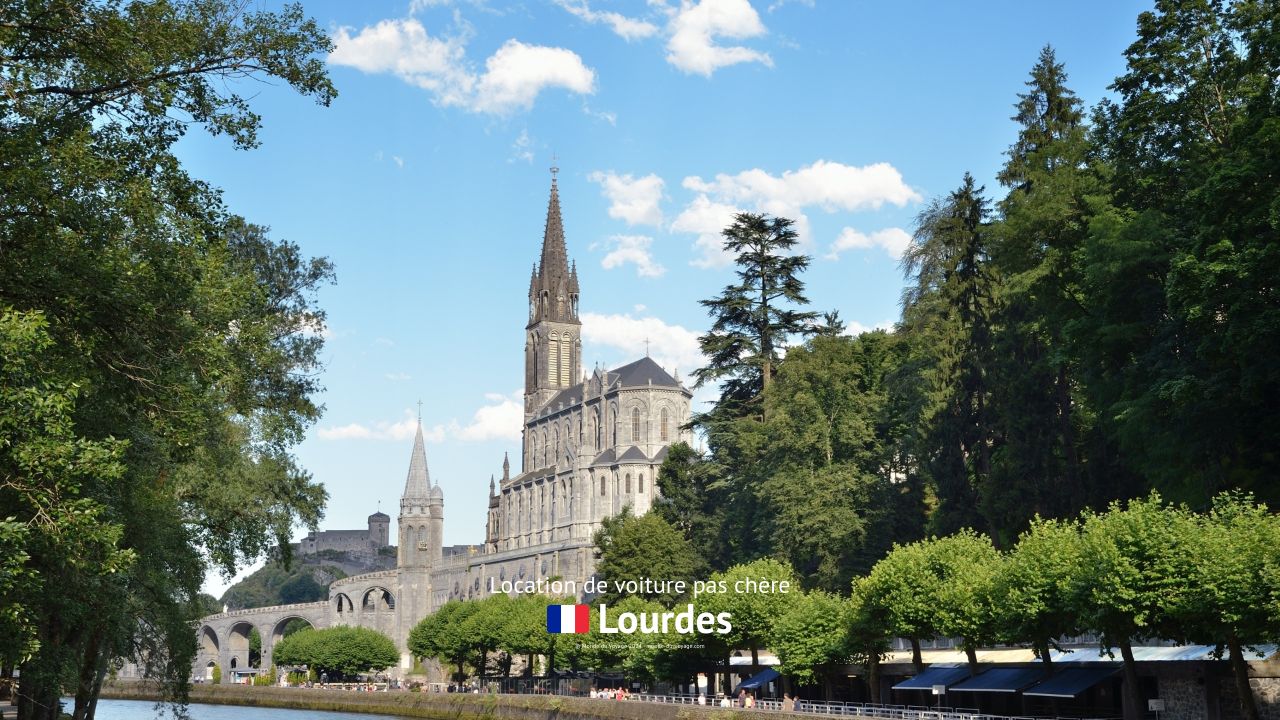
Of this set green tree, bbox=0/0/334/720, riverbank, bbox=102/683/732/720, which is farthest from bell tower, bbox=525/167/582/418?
green tree, bbox=0/0/334/720

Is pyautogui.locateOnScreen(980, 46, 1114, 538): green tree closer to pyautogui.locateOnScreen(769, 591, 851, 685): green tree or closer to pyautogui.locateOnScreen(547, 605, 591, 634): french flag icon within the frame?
pyautogui.locateOnScreen(769, 591, 851, 685): green tree

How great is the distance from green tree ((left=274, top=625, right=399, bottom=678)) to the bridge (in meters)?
26.2

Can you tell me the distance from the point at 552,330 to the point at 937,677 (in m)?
101

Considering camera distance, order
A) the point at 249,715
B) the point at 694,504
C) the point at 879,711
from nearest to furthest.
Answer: the point at 879,711 → the point at 694,504 → the point at 249,715

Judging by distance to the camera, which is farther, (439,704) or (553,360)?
(553,360)

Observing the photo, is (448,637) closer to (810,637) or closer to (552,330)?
(810,637)

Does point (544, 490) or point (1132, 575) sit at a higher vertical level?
point (544, 490)

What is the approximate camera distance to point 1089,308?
34.0 metres

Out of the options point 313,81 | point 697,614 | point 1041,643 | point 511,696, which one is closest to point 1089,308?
point 1041,643

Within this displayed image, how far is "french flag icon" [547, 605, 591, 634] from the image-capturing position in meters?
64.5

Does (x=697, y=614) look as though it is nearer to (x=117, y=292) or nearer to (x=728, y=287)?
(x=728, y=287)

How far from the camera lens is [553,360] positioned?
137 m

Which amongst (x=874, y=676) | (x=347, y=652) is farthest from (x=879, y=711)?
(x=347, y=652)

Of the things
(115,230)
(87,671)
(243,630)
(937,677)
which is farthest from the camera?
(243,630)
